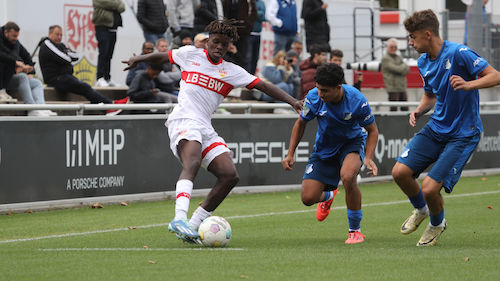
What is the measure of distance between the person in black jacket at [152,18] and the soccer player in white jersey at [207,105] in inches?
291

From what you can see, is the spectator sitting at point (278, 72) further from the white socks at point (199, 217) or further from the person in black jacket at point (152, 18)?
the white socks at point (199, 217)

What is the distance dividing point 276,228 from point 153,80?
18.9 ft

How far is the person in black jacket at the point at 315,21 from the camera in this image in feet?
65.7

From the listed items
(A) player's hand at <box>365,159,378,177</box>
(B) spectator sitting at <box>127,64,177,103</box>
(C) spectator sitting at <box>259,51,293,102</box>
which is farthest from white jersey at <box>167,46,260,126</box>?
(C) spectator sitting at <box>259,51,293,102</box>

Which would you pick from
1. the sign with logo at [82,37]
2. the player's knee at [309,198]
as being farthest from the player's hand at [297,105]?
the sign with logo at [82,37]

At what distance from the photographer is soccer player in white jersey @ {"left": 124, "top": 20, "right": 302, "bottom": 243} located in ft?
30.7

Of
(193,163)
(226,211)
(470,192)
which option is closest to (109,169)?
(226,211)

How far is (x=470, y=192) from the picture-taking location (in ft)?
51.3

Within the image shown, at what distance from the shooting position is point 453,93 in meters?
8.83

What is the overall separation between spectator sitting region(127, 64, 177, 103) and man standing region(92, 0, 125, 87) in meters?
1.40

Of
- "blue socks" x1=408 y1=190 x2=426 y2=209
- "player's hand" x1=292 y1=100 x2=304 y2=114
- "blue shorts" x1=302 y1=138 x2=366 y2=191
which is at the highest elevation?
"player's hand" x1=292 y1=100 x2=304 y2=114

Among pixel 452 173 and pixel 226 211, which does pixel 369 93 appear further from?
pixel 452 173

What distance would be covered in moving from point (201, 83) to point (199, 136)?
1.86 ft

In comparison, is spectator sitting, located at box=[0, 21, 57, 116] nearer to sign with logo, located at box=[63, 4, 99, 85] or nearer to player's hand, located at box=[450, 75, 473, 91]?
sign with logo, located at box=[63, 4, 99, 85]
